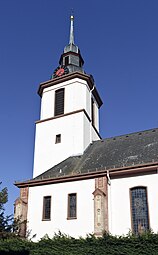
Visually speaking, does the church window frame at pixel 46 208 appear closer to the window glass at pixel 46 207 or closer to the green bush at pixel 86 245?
the window glass at pixel 46 207

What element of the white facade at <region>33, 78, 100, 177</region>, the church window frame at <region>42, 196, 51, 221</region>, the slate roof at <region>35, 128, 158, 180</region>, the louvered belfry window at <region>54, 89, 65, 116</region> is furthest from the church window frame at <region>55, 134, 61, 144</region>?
the church window frame at <region>42, 196, 51, 221</region>

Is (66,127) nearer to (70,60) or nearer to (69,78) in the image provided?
(69,78)

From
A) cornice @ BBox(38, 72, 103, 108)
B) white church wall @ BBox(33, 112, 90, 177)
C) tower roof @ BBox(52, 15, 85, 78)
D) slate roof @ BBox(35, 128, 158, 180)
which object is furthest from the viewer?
tower roof @ BBox(52, 15, 85, 78)

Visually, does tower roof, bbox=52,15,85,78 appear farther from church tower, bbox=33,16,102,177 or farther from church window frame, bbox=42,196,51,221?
church window frame, bbox=42,196,51,221

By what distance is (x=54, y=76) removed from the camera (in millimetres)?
28531

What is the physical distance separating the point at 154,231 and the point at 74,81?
14.9 metres

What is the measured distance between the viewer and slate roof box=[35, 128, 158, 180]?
19209 millimetres

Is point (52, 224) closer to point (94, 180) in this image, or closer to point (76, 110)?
point (94, 180)

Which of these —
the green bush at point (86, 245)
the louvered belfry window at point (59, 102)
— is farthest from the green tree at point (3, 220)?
the louvered belfry window at point (59, 102)

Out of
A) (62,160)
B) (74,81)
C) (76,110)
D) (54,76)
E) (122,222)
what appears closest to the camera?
(122,222)

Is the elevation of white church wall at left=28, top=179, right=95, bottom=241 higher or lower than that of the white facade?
lower

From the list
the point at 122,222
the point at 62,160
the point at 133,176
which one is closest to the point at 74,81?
the point at 62,160

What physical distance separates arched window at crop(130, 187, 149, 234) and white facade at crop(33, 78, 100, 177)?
6.68m

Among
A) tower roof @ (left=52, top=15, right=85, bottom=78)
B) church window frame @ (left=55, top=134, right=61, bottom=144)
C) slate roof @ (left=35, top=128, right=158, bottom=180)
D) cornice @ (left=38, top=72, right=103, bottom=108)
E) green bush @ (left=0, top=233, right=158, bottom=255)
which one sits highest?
tower roof @ (left=52, top=15, right=85, bottom=78)
